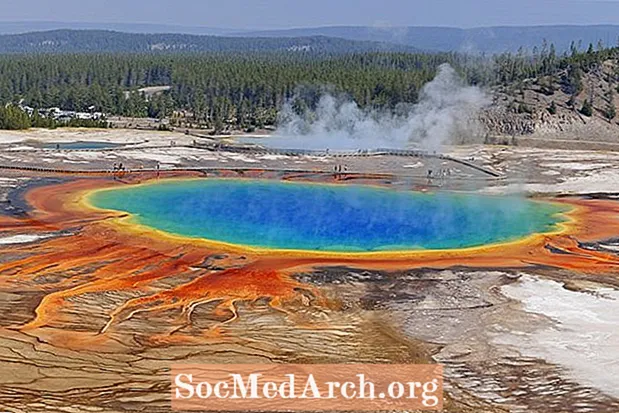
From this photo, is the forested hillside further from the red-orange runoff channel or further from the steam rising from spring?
the red-orange runoff channel

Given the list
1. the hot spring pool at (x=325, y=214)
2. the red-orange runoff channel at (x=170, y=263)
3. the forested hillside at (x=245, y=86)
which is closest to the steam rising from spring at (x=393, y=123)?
the forested hillside at (x=245, y=86)

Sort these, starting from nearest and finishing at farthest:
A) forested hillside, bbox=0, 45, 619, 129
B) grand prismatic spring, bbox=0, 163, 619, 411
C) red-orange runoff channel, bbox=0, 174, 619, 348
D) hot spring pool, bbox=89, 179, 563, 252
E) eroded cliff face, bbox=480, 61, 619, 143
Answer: grand prismatic spring, bbox=0, 163, 619, 411
red-orange runoff channel, bbox=0, 174, 619, 348
hot spring pool, bbox=89, 179, 563, 252
eroded cliff face, bbox=480, 61, 619, 143
forested hillside, bbox=0, 45, 619, 129

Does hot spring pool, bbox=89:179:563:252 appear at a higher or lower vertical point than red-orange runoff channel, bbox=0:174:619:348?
lower

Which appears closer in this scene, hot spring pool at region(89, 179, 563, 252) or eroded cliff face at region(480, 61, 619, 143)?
hot spring pool at region(89, 179, 563, 252)

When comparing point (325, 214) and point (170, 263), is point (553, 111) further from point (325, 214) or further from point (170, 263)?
point (170, 263)

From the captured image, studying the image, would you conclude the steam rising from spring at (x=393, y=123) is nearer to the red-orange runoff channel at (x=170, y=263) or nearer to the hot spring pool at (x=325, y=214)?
the hot spring pool at (x=325, y=214)

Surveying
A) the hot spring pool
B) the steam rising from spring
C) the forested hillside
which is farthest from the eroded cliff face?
the hot spring pool

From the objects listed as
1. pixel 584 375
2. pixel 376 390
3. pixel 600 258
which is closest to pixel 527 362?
pixel 584 375

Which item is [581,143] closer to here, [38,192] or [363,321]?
[38,192]
